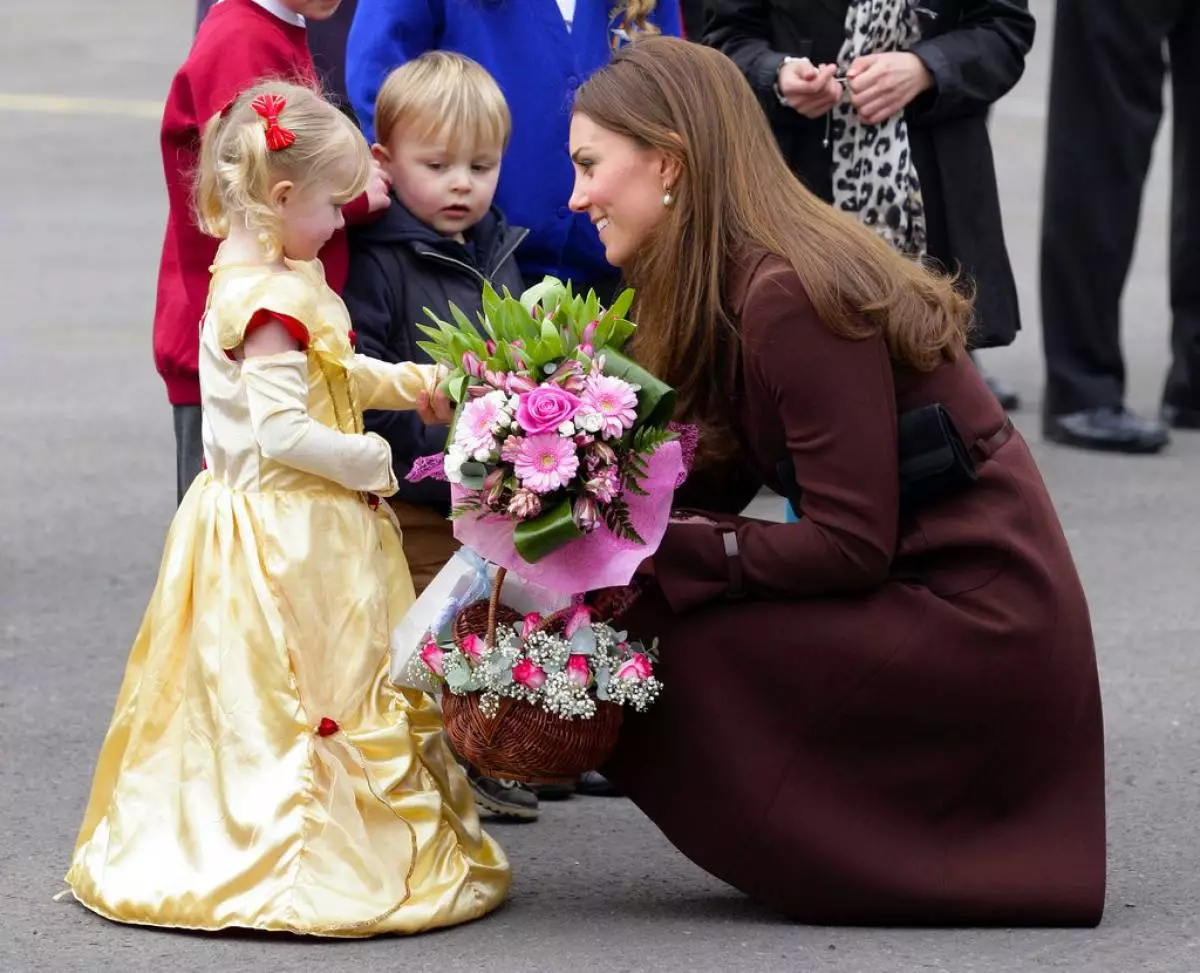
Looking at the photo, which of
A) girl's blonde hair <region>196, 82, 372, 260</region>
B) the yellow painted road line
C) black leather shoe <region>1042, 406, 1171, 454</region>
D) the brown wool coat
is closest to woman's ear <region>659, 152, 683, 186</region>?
the brown wool coat

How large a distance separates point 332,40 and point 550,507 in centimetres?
199

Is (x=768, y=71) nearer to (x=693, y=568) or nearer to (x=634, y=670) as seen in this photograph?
(x=693, y=568)

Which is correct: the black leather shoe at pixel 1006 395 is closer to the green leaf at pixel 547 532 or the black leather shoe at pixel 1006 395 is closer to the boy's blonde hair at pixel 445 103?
the boy's blonde hair at pixel 445 103

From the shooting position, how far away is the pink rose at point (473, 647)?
148 inches

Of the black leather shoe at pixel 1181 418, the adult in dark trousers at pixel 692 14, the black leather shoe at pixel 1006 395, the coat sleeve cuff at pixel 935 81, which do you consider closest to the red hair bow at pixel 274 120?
the coat sleeve cuff at pixel 935 81

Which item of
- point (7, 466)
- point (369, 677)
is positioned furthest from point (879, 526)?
point (7, 466)

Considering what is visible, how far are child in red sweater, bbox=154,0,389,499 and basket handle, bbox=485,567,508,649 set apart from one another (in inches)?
31.0

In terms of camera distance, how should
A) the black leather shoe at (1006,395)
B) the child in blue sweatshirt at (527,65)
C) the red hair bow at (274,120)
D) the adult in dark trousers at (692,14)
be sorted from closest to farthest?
the red hair bow at (274,120)
the child in blue sweatshirt at (527,65)
the adult in dark trousers at (692,14)
the black leather shoe at (1006,395)

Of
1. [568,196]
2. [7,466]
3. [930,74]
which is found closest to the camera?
[568,196]

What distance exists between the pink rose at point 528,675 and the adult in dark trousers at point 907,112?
1914 millimetres

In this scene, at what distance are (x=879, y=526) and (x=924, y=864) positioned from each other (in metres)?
0.57

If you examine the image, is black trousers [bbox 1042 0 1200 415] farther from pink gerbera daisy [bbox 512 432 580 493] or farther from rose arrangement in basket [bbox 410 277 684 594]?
pink gerbera daisy [bbox 512 432 580 493]

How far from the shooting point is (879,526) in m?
3.80

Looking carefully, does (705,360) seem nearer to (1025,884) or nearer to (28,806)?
(1025,884)
